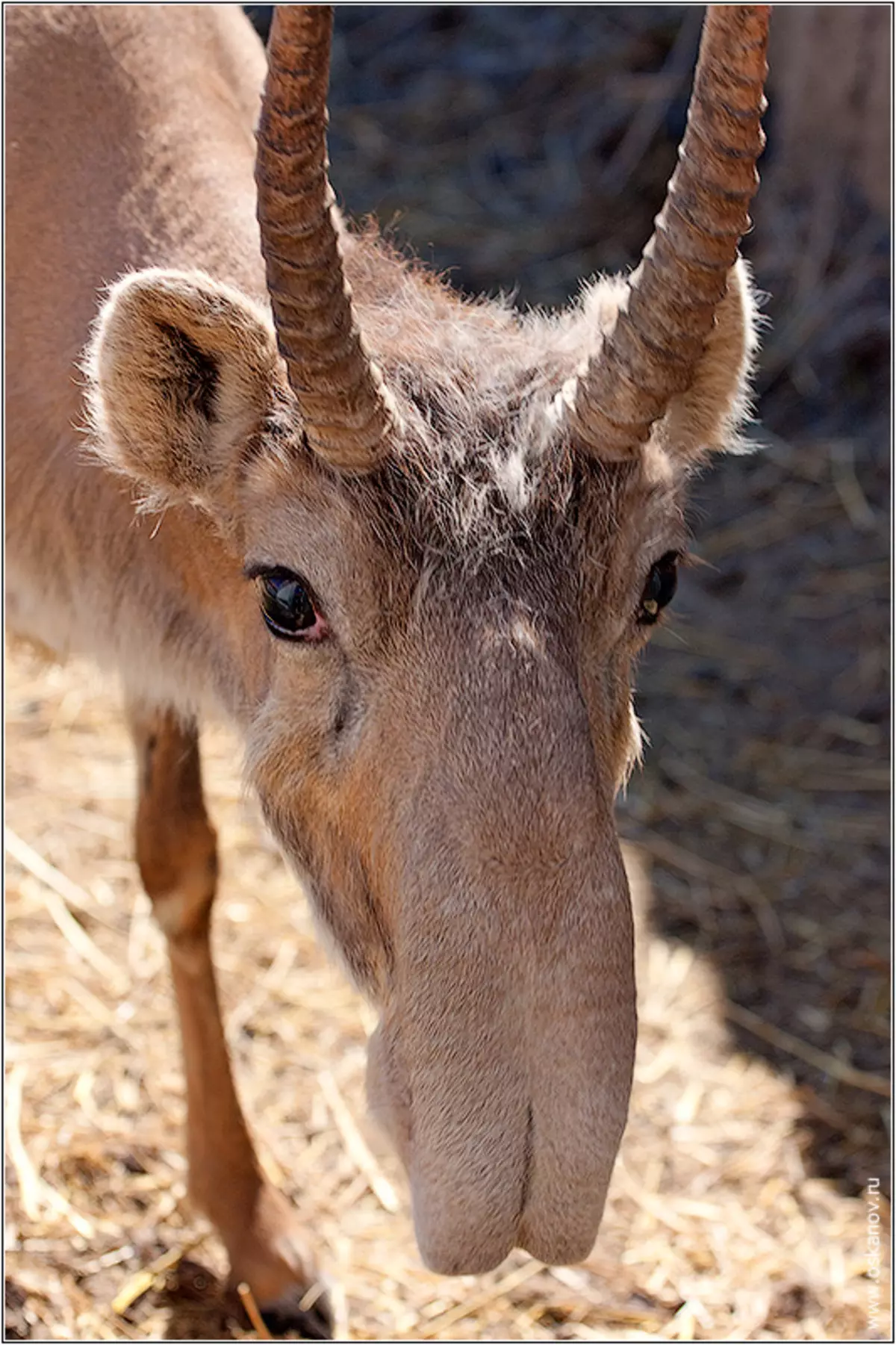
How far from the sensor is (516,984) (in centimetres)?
328

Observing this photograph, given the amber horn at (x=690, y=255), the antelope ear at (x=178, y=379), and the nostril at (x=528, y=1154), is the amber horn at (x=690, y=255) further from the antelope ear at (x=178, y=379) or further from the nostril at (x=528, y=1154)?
the nostril at (x=528, y=1154)

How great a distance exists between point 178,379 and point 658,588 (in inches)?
48.2

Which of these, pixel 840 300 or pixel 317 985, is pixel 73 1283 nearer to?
pixel 317 985

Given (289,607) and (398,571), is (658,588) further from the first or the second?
(289,607)

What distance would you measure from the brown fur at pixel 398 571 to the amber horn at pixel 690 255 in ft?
0.38

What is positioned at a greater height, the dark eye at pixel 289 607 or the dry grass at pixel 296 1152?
the dark eye at pixel 289 607

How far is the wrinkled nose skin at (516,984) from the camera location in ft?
10.8

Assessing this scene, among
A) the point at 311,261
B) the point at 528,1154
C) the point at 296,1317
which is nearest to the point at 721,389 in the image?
the point at 311,261

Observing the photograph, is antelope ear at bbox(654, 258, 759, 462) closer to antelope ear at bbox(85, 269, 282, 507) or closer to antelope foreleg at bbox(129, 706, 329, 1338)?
antelope ear at bbox(85, 269, 282, 507)

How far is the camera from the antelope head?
3.29 metres

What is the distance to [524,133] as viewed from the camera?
1168 cm

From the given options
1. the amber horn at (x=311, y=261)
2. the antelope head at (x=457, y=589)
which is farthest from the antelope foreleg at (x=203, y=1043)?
the amber horn at (x=311, y=261)

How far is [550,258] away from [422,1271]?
7.34 meters

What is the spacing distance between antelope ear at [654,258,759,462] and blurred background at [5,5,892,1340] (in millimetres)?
925
